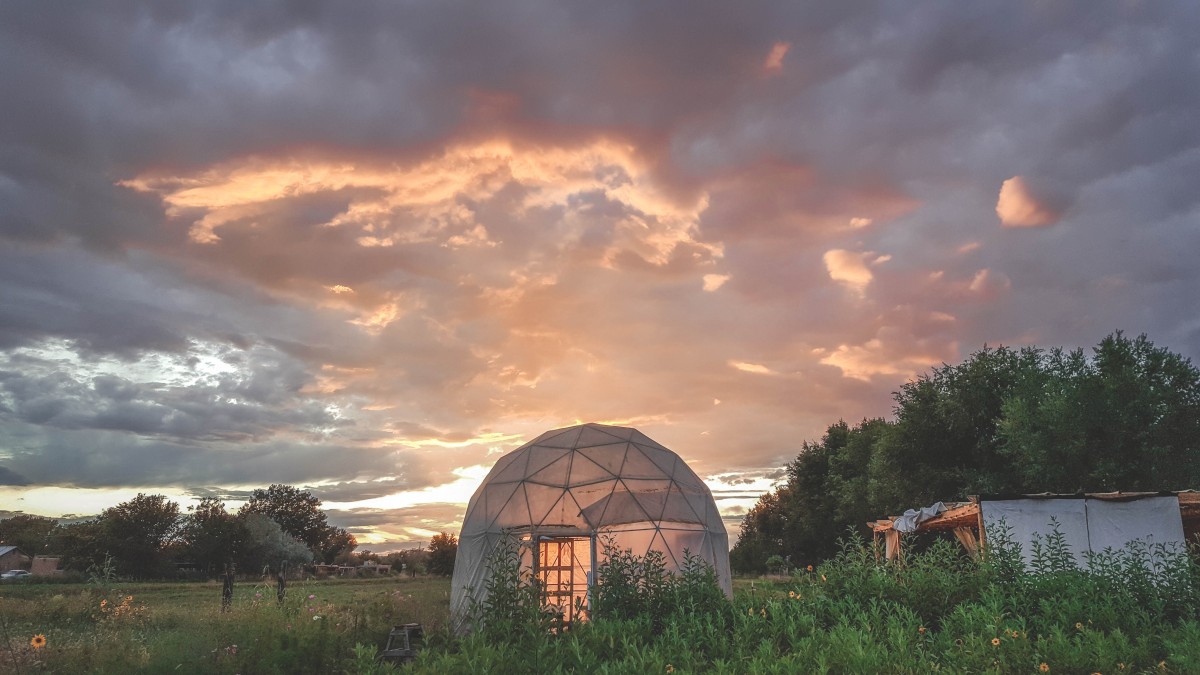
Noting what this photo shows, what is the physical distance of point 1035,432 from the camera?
2125cm

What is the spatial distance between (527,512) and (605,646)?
12.1 metres

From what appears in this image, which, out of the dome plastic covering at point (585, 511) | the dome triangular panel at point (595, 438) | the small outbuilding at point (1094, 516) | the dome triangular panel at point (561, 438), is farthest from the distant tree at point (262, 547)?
the small outbuilding at point (1094, 516)

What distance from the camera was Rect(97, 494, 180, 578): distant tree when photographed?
4416 centimetres

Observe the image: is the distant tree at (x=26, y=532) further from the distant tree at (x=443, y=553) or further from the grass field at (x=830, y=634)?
the grass field at (x=830, y=634)

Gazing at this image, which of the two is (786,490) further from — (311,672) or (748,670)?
(748,670)

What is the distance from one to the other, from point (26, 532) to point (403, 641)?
70.6 metres

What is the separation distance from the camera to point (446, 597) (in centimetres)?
1961

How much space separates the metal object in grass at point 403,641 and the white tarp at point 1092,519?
410 inches

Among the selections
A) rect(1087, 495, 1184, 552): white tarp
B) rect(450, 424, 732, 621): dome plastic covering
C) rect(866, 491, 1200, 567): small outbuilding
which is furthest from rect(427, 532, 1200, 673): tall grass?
rect(450, 424, 732, 621): dome plastic covering

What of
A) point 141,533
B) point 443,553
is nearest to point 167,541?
point 141,533

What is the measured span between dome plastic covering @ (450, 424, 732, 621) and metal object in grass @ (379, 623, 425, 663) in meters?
3.90

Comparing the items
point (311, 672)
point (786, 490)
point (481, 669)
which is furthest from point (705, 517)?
point (786, 490)

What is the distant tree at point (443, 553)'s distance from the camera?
40906 mm

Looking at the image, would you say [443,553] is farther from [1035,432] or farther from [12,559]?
[12,559]
